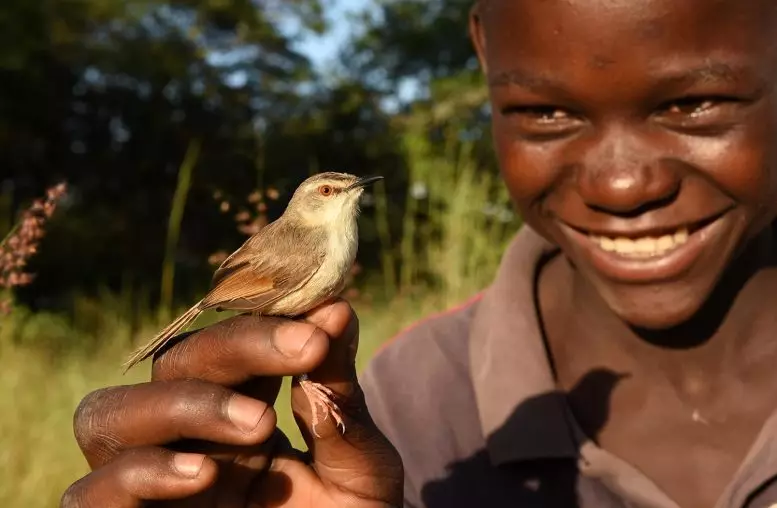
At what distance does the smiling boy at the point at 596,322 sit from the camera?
190cm

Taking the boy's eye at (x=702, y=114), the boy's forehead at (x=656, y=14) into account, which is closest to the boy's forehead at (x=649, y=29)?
the boy's forehead at (x=656, y=14)

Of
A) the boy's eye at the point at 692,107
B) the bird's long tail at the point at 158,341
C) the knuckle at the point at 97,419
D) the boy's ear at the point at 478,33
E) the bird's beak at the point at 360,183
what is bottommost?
the knuckle at the point at 97,419

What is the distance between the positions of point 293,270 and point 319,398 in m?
0.34

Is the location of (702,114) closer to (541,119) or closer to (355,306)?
(541,119)

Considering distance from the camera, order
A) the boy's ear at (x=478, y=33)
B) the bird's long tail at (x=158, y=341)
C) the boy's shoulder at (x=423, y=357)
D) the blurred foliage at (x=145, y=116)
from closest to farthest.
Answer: the bird's long tail at (x=158, y=341) → the boy's ear at (x=478, y=33) → the boy's shoulder at (x=423, y=357) → the blurred foliage at (x=145, y=116)

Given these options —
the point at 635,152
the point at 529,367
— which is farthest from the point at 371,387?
the point at 635,152

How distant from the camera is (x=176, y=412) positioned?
1.61 meters

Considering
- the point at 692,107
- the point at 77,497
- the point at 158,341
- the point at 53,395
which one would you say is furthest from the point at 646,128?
the point at 53,395

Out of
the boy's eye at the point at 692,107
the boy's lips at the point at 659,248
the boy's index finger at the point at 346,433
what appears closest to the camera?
the boy's index finger at the point at 346,433

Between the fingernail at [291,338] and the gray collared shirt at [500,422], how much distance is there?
3.62 feet

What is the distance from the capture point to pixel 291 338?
1.59 m

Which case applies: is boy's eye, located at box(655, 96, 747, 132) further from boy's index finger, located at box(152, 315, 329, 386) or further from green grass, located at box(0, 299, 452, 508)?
green grass, located at box(0, 299, 452, 508)

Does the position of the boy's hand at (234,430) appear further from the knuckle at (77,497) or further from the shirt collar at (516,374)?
the shirt collar at (516,374)

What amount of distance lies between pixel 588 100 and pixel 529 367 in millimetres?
874
